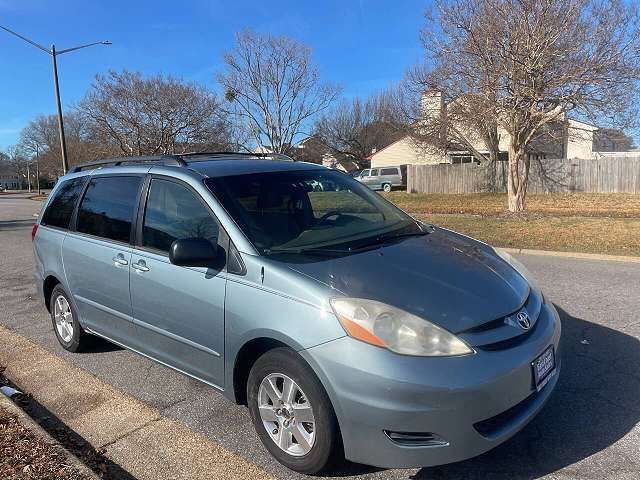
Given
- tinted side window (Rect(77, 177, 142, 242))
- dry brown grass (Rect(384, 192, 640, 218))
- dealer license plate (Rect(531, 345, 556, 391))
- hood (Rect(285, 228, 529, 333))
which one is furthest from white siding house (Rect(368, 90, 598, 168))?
dealer license plate (Rect(531, 345, 556, 391))

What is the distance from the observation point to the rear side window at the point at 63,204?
4.80 meters

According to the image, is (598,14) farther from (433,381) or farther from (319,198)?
(433,381)

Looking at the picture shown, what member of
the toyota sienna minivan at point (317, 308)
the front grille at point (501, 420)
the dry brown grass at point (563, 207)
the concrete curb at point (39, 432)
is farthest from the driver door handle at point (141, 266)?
the dry brown grass at point (563, 207)

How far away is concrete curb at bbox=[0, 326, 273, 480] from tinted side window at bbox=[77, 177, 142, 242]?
123 centimetres

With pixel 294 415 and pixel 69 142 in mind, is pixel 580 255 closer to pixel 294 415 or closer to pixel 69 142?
pixel 294 415

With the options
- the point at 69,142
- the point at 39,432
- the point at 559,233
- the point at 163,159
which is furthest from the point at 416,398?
the point at 69,142

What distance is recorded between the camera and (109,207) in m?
4.25

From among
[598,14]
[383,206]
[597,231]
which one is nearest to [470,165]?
[598,14]

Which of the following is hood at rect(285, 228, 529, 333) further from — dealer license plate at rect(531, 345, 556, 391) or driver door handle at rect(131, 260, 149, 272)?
driver door handle at rect(131, 260, 149, 272)

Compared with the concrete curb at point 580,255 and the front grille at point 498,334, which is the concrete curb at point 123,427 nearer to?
the front grille at point 498,334

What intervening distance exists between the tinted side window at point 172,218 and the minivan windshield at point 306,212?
0.55 feet

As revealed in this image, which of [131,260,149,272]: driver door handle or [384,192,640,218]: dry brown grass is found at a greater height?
[131,260,149,272]: driver door handle

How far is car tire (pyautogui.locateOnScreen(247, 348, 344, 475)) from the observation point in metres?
2.60

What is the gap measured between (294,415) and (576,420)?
1825 millimetres
